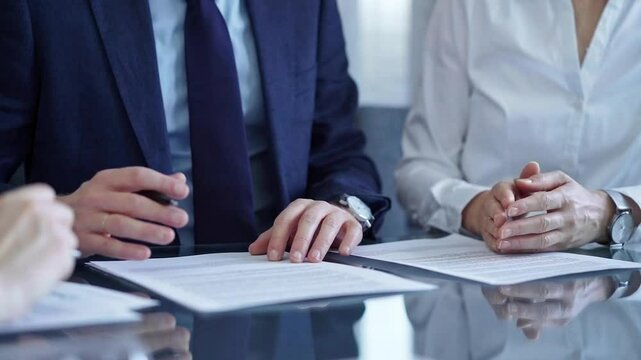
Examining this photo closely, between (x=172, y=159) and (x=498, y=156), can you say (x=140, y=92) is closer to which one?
(x=172, y=159)

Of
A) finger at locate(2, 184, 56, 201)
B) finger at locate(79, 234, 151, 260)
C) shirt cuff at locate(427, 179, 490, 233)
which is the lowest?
shirt cuff at locate(427, 179, 490, 233)

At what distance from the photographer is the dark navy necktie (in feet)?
4.53

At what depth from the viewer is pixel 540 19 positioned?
161 centimetres

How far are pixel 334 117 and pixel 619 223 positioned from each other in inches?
21.3

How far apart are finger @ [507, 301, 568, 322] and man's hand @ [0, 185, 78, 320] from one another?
1.48ft

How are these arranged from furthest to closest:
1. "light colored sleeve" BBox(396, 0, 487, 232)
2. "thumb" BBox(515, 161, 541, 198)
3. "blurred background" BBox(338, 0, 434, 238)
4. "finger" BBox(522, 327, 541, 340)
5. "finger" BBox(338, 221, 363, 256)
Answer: "blurred background" BBox(338, 0, 434, 238)
"light colored sleeve" BBox(396, 0, 487, 232)
"thumb" BBox(515, 161, 541, 198)
"finger" BBox(338, 221, 363, 256)
"finger" BBox(522, 327, 541, 340)

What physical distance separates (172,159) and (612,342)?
837 mm

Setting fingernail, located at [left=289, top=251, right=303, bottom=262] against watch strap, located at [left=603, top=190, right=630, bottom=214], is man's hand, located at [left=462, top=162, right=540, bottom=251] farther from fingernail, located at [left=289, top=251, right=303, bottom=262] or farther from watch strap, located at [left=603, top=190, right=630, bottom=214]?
fingernail, located at [left=289, top=251, right=303, bottom=262]

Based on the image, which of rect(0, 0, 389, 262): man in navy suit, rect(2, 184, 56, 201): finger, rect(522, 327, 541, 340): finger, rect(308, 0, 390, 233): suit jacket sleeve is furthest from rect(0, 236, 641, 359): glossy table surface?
rect(308, 0, 390, 233): suit jacket sleeve

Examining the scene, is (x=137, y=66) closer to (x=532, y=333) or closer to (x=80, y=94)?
(x=80, y=94)

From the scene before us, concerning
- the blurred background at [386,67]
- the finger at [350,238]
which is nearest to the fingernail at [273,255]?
the finger at [350,238]

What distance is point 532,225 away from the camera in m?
1.22

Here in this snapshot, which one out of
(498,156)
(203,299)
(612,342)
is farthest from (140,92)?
(612,342)

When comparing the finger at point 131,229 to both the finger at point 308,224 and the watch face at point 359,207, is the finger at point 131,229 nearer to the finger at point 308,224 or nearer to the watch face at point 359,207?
the finger at point 308,224
